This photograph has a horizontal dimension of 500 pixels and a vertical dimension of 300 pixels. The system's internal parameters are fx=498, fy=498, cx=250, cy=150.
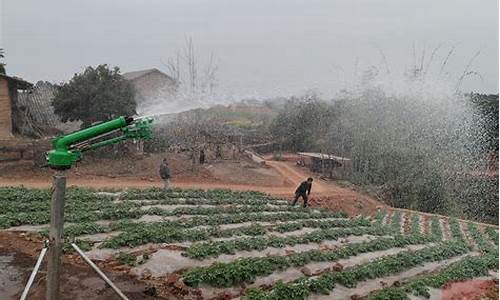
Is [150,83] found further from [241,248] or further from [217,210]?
[241,248]

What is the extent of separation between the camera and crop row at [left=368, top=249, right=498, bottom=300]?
34.0 feet

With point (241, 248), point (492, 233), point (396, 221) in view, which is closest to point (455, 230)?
point (492, 233)

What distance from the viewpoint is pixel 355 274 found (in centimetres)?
1135

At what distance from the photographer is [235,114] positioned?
202 feet

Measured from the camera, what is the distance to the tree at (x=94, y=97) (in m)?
28.6

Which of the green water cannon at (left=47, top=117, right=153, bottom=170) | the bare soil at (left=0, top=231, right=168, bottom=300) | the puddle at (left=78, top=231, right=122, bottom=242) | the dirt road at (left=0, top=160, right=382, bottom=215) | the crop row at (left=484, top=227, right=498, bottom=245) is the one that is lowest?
the crop row at (left=484, top=227, right=498, bottom=245)

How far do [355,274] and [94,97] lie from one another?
21.5 meters

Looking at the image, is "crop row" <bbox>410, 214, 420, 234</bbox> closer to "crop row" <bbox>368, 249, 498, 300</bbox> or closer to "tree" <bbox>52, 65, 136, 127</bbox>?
"crop row" <bbox>368, 249, 498, 300</bbox>

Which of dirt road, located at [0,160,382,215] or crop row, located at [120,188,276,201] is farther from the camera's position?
dirt road, located at [0,160,382,215]

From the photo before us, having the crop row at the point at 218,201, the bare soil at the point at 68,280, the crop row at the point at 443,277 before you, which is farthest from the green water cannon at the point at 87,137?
the crop row at the point at 218,201

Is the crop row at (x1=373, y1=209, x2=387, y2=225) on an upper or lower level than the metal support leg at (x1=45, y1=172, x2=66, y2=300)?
lower

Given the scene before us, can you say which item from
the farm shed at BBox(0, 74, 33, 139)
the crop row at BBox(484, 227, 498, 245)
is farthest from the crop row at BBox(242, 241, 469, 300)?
the farm shed at BBox(0, 74, 33, 139)

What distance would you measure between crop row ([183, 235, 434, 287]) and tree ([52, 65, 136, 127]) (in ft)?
61.5

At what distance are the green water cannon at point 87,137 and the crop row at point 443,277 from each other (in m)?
6.16
